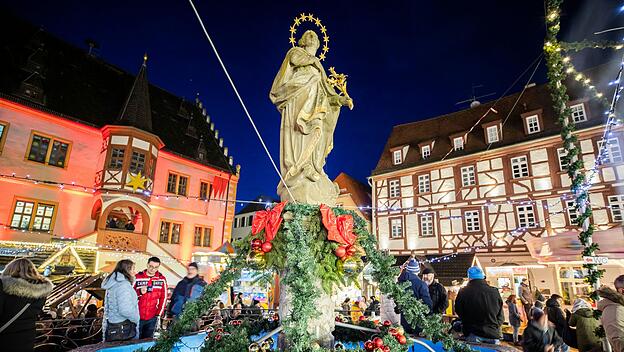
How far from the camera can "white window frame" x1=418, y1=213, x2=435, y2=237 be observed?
22266 mm

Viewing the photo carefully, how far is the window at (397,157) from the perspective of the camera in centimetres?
2573

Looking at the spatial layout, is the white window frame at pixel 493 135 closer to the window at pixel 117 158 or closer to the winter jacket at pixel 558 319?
the winter jacket at pixel 558 319

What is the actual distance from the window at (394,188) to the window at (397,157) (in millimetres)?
1655

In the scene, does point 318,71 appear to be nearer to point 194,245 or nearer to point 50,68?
point 194,245

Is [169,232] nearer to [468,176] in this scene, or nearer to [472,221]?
[472,221]

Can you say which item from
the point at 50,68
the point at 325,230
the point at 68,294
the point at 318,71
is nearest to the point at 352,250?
the point at 325,230

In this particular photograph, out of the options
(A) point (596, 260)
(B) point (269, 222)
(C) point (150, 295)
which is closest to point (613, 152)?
(A) point (596, 260)

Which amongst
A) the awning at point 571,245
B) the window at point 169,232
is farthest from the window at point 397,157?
the window at point 169,232

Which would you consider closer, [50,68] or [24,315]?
[24,315]

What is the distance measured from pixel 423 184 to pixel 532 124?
7337mm

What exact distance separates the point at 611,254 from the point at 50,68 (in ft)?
85.9

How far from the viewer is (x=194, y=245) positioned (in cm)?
2212

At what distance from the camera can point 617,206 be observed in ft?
56.4

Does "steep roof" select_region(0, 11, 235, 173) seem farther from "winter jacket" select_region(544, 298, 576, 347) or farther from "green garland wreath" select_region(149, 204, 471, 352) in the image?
"winter jacket" select_region(544, 298, 576, 347)
